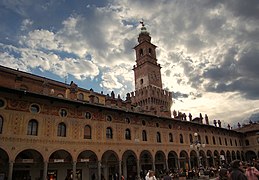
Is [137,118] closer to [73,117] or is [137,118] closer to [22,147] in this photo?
[73,117]

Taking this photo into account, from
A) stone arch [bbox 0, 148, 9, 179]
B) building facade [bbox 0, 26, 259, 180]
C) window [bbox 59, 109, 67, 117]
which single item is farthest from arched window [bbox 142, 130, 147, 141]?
stone arch [bbox 0, 148, 9, 179]

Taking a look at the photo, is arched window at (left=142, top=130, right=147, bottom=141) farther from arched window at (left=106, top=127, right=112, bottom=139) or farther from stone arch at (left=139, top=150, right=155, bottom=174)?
arched window at (left=106, top=127, right=112, bottom=139)

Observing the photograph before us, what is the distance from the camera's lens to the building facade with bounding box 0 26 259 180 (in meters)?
16.7

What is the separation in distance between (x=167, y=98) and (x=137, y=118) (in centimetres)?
3389

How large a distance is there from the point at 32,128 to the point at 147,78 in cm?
4045

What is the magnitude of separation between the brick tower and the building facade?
19.2 m

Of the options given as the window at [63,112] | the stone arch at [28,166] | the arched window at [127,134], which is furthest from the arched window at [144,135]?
the stone arch at [28,166]

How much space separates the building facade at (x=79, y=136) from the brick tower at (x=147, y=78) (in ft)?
63.1

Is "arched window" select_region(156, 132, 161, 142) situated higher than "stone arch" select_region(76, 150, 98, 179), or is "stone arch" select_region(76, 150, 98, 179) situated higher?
"arched window" select_region(156, 132, 161, 142)

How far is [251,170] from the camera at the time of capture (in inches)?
252

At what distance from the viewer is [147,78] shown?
5556cm

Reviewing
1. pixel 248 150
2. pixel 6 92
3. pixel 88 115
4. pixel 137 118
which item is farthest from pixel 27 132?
pixel 248 150

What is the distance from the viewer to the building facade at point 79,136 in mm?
16672

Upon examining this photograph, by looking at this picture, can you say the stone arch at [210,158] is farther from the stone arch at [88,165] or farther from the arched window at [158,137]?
the stone arch at [88,165]
